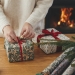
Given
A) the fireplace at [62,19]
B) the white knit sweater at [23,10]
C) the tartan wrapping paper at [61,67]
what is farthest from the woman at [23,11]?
the fireplace at [62,19]

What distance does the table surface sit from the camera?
82 centimetres

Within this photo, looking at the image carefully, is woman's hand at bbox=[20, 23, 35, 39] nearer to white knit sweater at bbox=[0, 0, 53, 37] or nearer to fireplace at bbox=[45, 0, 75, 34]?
white knit sweater at bbox=[0, 0, 53, 37]

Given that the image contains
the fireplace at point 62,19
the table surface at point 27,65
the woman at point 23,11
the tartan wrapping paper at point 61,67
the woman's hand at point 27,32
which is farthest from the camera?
the fireplace at point 62,19

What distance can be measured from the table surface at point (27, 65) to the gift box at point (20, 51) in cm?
2

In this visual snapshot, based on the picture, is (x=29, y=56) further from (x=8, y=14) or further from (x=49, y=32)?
(x=8, y=14)

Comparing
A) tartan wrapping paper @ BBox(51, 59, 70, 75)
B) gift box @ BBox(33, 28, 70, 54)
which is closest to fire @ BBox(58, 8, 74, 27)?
gift box @ BBox(33, 28, 70, 54)

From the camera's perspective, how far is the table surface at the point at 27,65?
0.82 m

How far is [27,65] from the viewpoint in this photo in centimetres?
88

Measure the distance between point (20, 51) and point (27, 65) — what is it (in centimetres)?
7

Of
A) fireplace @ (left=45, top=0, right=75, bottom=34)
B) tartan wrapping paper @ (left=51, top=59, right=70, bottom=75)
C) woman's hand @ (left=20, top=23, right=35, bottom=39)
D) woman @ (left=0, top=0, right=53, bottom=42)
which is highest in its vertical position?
woman @ (left=0, top=0, right=53, bottom=42)

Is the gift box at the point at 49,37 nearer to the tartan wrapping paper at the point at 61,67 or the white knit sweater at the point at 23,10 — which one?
the white knit sweater at the point at 23,10

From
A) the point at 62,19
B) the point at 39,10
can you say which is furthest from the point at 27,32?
the point at 62,19

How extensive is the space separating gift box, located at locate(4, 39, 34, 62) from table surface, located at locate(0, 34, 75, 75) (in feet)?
0.08

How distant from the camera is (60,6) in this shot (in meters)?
2.02
